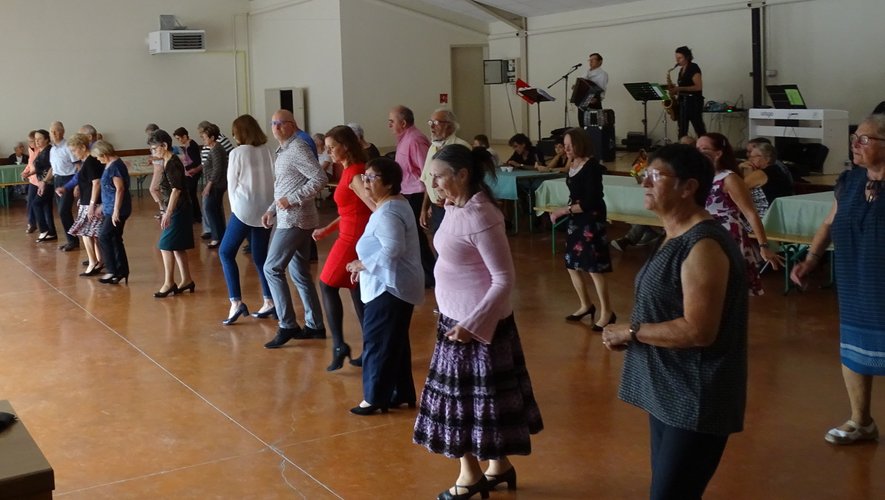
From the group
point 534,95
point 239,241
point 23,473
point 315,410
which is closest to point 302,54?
point 534,95

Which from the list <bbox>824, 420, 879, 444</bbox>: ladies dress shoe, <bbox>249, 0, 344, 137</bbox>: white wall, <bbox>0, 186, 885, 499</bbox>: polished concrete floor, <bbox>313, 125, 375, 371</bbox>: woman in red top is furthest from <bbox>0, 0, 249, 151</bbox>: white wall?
<bbox>824, 420, 879, 444</bbox>: ladies dress shoe

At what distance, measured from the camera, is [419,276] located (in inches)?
179

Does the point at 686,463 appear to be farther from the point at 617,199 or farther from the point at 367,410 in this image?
the point at 617,199

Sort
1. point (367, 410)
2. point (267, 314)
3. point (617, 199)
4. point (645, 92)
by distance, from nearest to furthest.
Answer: point (367, 410), point (267, 314), point (617, 199), point (645, 92)

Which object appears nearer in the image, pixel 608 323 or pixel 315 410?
pixel 315 410

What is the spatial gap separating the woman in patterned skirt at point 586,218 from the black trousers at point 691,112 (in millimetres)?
7131

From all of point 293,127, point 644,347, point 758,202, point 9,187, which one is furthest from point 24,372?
point 9,187

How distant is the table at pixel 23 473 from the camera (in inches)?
84.0

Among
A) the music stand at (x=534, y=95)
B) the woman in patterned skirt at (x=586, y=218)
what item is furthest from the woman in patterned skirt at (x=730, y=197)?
the music stand at (x=534, y=95)

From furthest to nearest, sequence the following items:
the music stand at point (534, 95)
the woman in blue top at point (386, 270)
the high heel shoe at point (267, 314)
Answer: the music stand at point (534, 95)
the high heel shoe at point (267, 314)
the woman in blue top at point (386, 270)

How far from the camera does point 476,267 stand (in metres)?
A: 3.55

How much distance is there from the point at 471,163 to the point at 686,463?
145 centimetres

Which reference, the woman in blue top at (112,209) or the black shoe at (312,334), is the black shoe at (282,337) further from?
the woman in blue top at (112,209)

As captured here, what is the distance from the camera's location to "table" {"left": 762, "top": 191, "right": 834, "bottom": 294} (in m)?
7.30
